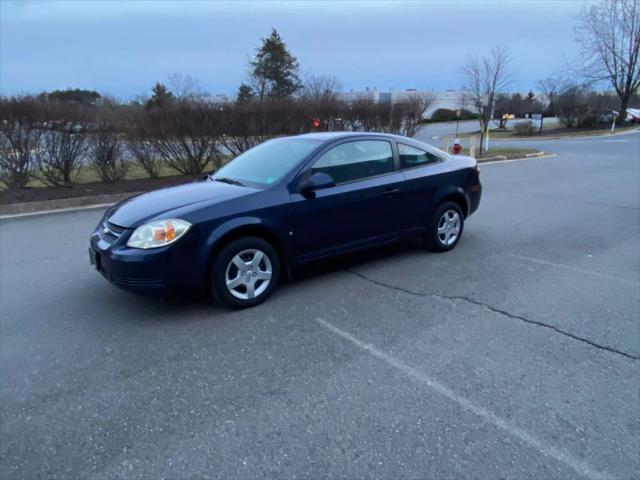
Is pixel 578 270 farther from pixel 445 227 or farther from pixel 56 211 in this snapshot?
pixel 56 211

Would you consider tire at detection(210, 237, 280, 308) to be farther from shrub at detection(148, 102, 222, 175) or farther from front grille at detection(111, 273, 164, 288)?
shrub at detection(148, 102, 222, 175)

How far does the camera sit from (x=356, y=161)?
4.99 m

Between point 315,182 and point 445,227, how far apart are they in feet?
7.24

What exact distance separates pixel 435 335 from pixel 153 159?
10.4 m

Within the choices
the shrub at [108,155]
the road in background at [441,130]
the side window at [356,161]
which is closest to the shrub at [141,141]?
the shrub at [108,155]

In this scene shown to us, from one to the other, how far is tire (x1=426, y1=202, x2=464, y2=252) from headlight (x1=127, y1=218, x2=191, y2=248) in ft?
10.1

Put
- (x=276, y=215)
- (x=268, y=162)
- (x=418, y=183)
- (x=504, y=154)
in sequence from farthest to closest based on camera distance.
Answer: (x=504, y=154)
(x=418, y=183)
(x=268, y=162)
(x=276, y=215)

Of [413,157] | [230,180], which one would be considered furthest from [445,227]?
[230,180]

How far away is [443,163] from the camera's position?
581cm

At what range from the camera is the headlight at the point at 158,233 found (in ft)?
12.5

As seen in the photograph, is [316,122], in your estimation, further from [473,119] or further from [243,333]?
[473,119]

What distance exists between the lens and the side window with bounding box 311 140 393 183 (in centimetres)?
476

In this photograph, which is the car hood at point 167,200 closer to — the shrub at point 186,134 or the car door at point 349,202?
the car door at point 349,202

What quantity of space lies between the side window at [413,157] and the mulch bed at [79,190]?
16.9 ft
